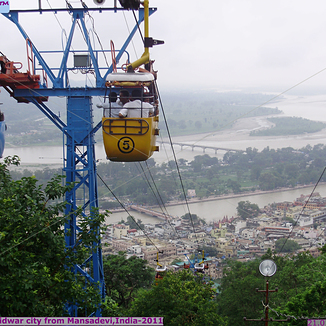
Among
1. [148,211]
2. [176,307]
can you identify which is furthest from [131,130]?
[148,211]

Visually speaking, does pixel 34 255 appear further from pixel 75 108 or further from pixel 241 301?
pixel 241 301

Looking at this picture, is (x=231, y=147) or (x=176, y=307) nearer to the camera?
(x=176, y=307)

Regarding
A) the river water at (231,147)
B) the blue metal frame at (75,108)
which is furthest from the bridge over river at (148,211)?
the blue metal frame at (75,108)

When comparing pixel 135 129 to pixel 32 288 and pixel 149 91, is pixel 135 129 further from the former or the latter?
pixel 32 288

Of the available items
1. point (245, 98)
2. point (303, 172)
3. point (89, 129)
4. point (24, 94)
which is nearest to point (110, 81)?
point (89, 129)

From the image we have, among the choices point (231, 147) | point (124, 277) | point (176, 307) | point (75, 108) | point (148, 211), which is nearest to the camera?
point (75, 108)
